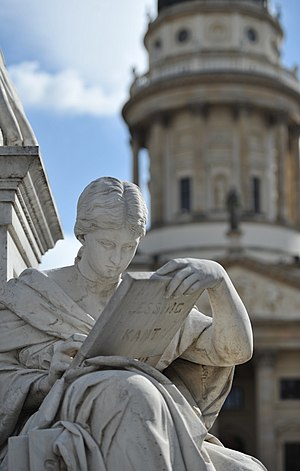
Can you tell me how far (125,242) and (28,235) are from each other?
0.87m

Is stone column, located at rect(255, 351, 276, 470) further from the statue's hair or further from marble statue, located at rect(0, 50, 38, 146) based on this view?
the statue's hair

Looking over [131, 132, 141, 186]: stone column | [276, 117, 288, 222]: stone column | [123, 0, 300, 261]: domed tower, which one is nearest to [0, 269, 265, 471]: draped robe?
[123, 0, 300, 261]: domed tower

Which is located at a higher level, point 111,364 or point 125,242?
point 125,242

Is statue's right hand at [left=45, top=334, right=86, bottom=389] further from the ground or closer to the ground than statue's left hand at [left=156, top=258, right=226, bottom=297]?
closer to the ground

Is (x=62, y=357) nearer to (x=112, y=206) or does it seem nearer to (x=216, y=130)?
(x=112, y=206)

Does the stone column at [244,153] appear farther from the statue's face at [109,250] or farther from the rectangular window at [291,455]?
the statue's face at [109,250]

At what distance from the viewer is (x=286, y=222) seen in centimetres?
4234

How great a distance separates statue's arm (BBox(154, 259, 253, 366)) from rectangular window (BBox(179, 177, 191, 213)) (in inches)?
1559

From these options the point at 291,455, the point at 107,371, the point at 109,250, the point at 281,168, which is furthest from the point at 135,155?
the point at 107,371

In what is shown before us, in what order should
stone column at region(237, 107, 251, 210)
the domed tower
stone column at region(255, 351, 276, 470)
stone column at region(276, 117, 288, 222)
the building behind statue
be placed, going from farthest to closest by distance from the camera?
stone column at region(276, 117, 288, 222) < stone column at region(237, 107, 251, 210) < the domed tower < the building behind statue < stone column at region(255, 351, 276, 470)

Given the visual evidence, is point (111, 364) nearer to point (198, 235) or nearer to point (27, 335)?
point (27, 335)

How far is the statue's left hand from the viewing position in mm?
2713

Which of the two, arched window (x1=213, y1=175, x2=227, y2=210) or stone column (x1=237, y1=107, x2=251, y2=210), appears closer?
stone column (x1=237, y1=107, x2=251, y2=210)

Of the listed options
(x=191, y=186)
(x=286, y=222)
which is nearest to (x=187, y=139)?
(x=191, y=186)
